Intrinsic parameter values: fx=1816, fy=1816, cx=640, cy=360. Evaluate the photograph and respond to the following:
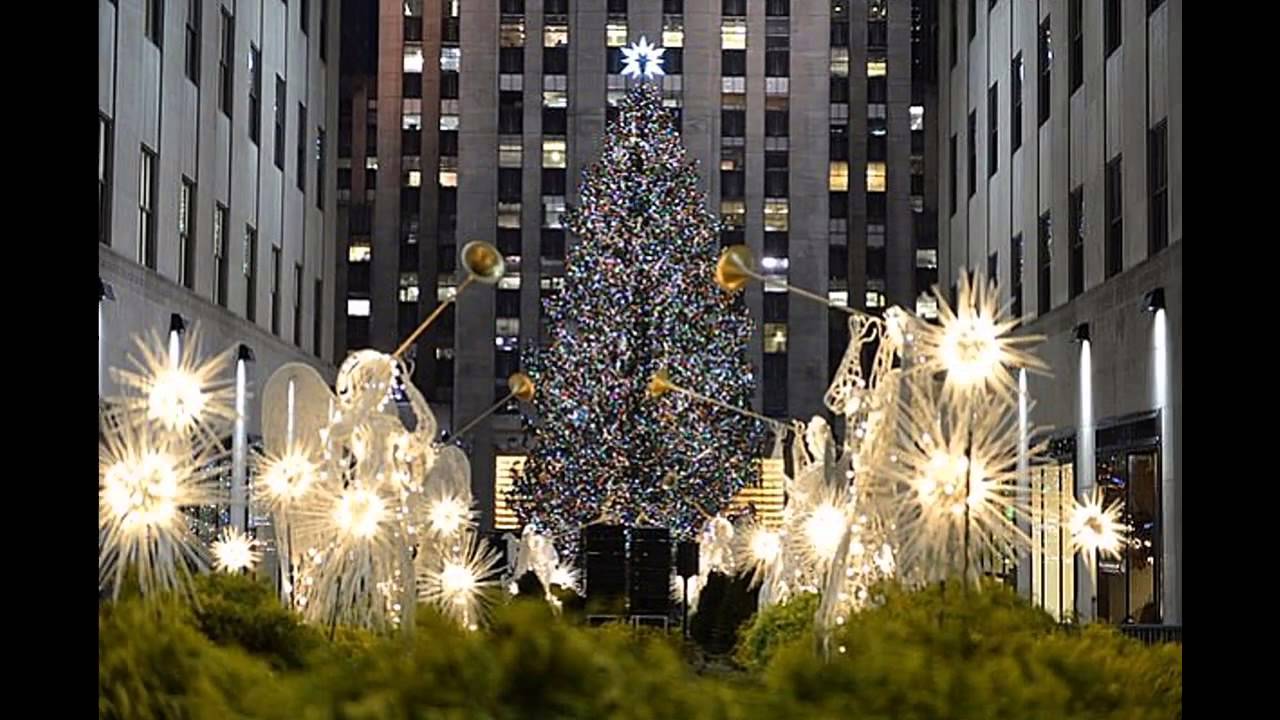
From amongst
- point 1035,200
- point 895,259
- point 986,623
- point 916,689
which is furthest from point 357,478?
point 895,259

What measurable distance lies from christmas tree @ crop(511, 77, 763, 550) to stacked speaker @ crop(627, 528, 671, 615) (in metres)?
16.3

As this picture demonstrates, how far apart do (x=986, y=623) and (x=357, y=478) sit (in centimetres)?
549

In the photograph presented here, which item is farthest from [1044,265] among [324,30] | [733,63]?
[733,63]

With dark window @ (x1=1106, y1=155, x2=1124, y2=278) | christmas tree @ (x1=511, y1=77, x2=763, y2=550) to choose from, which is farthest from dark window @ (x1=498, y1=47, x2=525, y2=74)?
dark window @ (x1=1106, y1=155, x2=1124, y2=278)

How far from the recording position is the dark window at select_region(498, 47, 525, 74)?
2534 inches

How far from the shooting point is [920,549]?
8367 mm

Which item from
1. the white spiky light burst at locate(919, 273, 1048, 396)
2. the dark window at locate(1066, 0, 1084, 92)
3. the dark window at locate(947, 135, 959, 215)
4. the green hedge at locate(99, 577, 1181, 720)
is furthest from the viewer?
the dark window at locate(947, 135, 959, 215)

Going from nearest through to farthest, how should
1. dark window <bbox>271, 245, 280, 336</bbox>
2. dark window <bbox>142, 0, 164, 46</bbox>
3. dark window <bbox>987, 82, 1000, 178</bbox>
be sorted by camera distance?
dark window <bbox>142, 0, 164, 46</bbox>, dark window <bbox>987, 82, 1000, 178</bbox>, dark window <bbox>271, 245, 280, 336</bbox>

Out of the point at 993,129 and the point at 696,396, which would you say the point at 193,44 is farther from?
the point at 696,396

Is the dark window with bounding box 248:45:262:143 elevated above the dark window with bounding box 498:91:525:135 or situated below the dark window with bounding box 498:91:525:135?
below

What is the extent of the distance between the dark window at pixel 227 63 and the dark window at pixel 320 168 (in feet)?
28.8

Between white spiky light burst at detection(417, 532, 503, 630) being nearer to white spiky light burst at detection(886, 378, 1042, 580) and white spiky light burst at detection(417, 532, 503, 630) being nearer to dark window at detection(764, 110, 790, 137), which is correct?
white spiky light burst at detection(886, 378, 1042, 580)

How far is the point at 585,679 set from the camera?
383 centimetres

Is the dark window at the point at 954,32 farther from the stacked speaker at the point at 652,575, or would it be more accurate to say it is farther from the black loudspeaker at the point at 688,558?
the black loudspeaker at the point at 688,558
